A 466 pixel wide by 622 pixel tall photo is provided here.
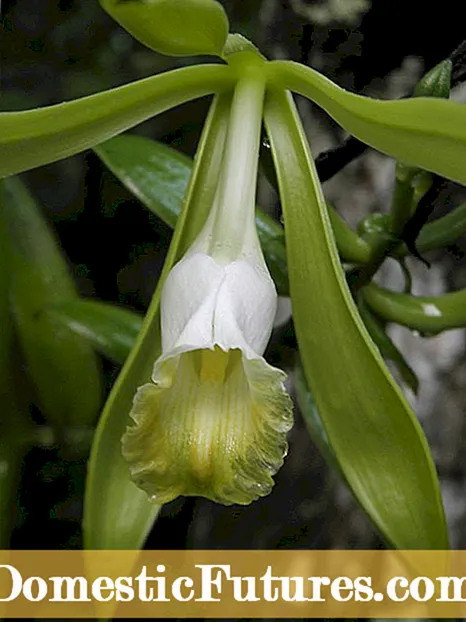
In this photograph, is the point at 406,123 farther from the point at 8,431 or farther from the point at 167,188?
A: the point at 8,431

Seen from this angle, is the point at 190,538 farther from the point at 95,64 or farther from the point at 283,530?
→ the point at 95,64

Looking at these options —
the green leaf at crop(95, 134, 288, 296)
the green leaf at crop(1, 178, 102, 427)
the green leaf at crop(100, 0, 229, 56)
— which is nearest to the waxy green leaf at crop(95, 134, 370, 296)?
the green leaf at crop(95, 134, 288, 296)

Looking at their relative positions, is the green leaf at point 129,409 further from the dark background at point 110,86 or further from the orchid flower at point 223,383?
the dark background at point 110,86

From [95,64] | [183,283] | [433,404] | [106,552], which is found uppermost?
[95,64]

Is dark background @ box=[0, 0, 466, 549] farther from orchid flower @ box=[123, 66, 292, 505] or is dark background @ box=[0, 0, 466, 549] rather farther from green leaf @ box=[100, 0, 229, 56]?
green leaf @ box=[100, 0, 229, 56]

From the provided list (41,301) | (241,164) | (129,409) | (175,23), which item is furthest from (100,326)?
(175,23)

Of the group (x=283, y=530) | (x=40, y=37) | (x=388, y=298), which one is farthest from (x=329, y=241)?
(x=283, y=530)
